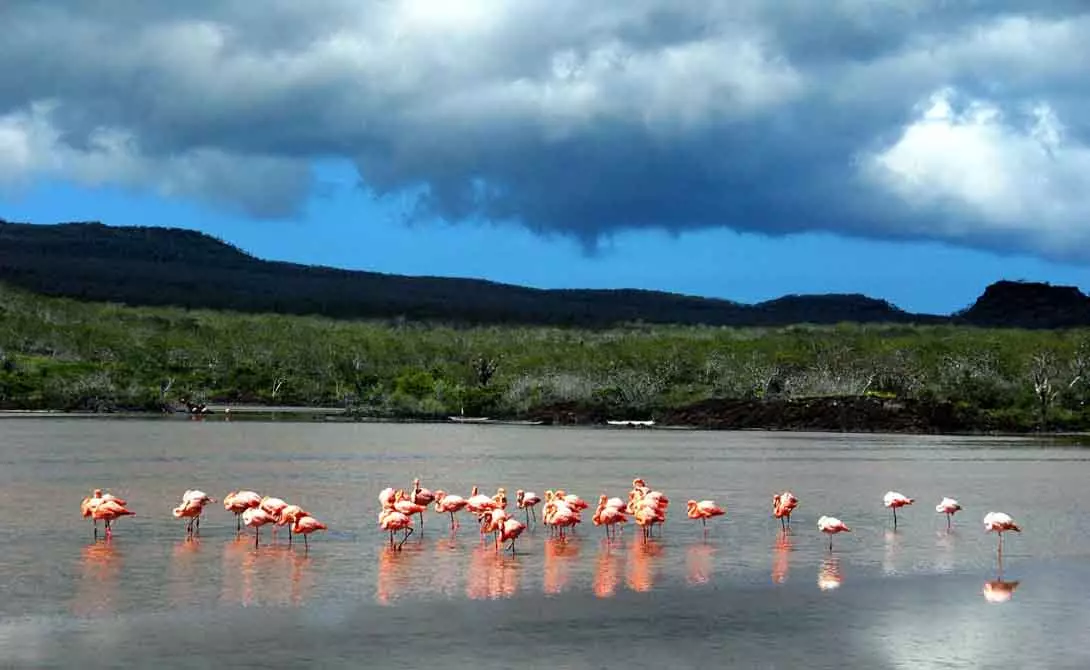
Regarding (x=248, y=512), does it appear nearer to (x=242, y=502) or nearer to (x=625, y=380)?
(x=242, y=502)

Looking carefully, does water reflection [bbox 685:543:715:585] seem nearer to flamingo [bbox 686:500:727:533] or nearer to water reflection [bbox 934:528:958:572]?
flamingo [bbox 686:500:727:533]

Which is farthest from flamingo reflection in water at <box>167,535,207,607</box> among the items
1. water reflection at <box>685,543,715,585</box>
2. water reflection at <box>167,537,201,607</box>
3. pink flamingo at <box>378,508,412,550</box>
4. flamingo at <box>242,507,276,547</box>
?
water reflection at <box>685,543,715,585</box>

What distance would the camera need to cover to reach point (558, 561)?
23.6 m

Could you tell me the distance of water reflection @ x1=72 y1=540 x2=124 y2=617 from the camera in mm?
18281

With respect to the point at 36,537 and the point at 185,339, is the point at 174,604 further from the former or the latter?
the point at 185,339

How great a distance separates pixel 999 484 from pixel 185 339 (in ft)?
466

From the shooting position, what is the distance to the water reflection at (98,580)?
18.3m

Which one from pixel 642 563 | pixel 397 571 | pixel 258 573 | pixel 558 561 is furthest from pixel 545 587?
pixel 258 573

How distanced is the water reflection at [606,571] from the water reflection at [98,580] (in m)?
6.29

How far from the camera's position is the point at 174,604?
1859cm

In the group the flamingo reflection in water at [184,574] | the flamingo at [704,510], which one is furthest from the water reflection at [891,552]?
the flamingo reflection in water at [184,574]

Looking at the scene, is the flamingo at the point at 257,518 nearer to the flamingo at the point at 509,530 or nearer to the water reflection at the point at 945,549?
the flamingo at the point at 509,530

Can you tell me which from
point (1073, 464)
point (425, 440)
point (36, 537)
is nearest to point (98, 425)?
point (425, 440)

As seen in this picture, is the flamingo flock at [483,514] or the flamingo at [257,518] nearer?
the flamingo flock at [483,514]
